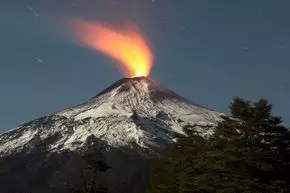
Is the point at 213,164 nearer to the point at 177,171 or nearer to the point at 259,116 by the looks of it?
the point at 259,116

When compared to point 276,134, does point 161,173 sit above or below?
above

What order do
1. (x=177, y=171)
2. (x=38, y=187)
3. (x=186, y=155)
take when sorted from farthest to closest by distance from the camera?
(x=38, y=187)
(x=177, y=171)
(x=186, y=155)

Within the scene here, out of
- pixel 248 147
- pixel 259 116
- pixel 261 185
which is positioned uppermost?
pixel 259 116

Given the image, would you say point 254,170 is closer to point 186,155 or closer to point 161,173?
point 186,155

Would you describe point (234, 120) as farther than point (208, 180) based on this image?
Yes

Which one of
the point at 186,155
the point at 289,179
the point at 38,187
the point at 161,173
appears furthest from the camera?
the point at 38,187

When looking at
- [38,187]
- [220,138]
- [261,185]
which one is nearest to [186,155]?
[220,138]
